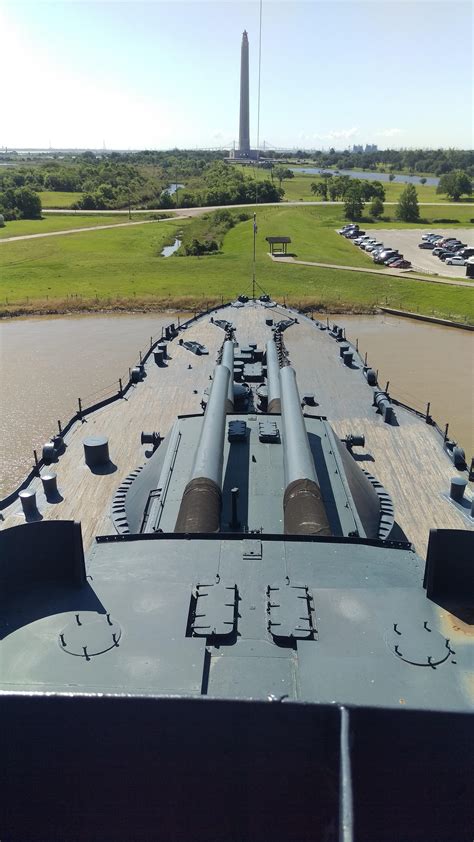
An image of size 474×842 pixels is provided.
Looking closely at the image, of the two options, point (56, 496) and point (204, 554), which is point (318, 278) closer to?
point (56, 496)

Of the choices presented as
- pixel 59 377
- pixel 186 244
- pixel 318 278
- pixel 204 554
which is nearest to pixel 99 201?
pixel 186 244

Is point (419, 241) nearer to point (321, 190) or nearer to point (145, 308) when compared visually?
point (145, 308)

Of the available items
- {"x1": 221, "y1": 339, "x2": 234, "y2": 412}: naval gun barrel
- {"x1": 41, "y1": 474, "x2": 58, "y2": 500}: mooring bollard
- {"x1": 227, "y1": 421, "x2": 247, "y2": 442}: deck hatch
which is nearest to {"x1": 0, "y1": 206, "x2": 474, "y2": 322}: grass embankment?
{"x1": 221, "y1": 339, "x2": 234, "y2": 412}: naval gun barrel

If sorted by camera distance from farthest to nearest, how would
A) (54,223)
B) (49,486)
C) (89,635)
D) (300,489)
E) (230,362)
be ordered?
(54,223), (230,362), (49,486), (300,489), (89,635)

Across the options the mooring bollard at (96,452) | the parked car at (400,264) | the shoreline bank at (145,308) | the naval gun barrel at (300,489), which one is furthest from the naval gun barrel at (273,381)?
the parked car at (400,264)

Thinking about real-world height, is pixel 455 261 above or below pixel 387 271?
above

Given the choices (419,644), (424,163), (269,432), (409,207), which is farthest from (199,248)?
(424,163)
